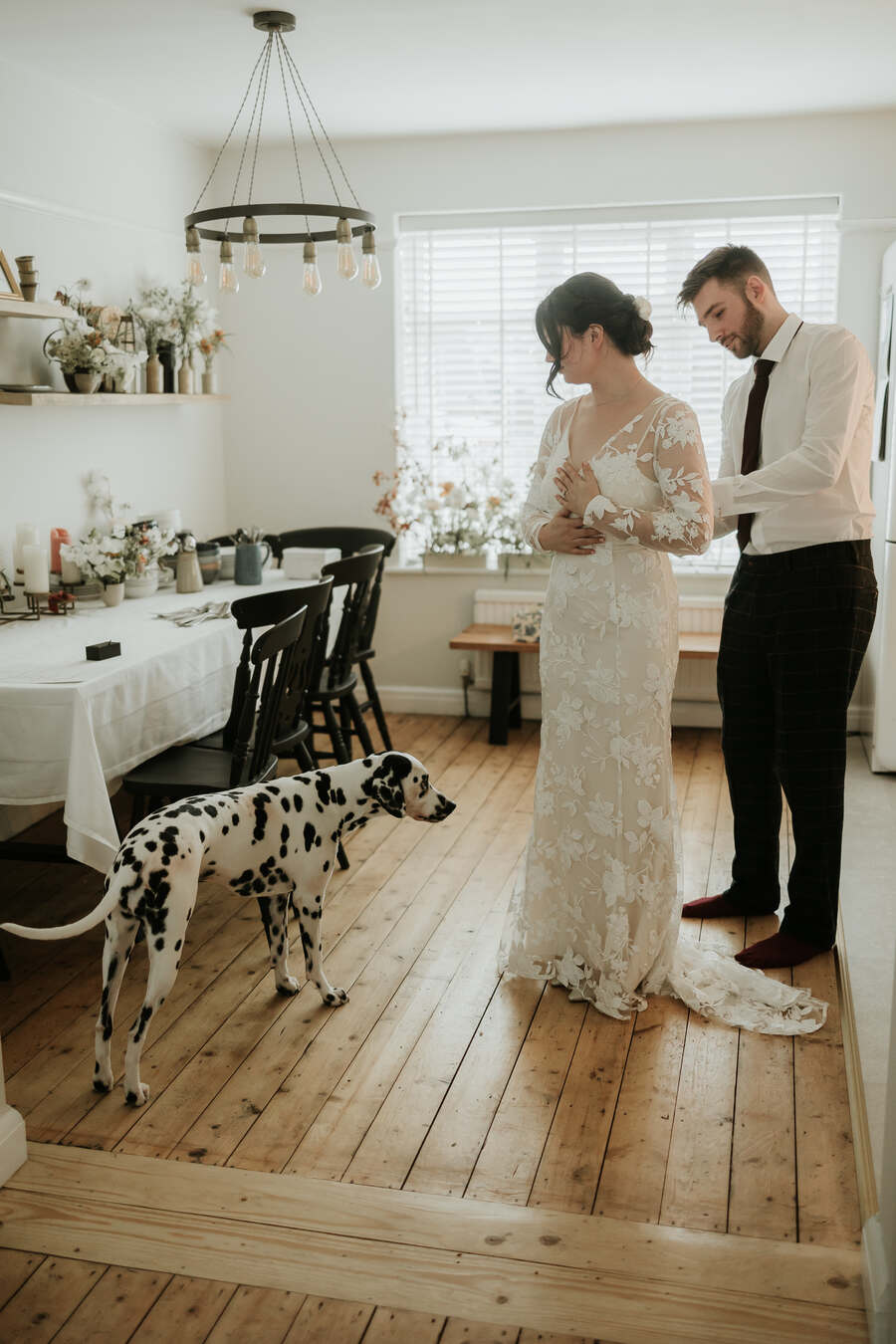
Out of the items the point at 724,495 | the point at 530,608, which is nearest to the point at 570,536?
the point at 724,495

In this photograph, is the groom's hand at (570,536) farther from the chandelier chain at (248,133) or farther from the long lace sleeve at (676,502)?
the chandelier chain at (248,133)

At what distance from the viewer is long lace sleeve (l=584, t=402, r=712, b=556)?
257 cm

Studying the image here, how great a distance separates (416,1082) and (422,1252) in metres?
0.55

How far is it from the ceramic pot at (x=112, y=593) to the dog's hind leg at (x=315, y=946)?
1.66 meters

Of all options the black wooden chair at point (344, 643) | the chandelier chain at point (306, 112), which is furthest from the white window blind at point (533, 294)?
the black wooden chair at point (344, 643)

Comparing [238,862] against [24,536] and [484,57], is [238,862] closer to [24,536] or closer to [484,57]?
[24,536]

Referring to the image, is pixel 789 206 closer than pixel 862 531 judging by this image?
No

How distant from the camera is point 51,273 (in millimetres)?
4328

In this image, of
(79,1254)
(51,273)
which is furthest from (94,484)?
(79,1254)

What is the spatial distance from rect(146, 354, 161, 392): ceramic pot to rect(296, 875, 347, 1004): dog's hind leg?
271 cm

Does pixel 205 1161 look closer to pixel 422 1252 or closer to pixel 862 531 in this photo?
pixel 422 1252

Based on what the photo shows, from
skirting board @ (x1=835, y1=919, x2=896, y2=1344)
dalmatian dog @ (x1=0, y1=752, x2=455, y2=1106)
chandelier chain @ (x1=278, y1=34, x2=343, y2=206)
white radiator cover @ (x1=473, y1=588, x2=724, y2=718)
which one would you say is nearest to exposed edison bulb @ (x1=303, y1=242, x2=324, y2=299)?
chandelier chain @ (x1=278, y1=34, x2=343, y2=206)

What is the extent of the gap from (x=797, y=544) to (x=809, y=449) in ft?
0.79

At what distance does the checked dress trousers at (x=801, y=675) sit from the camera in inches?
115
